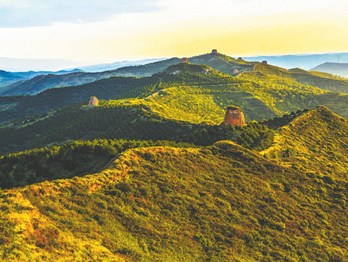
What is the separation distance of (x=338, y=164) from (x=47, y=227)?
2327 inches

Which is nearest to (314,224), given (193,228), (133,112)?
(193,228)

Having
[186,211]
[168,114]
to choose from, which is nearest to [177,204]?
[186,211]

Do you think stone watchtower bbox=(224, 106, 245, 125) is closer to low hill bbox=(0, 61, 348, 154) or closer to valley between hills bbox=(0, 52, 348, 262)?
low hill bbox=(0, 61, 348, 154)

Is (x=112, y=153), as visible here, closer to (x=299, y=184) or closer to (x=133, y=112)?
(x=299, y=184)

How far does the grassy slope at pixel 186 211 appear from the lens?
19.1 m

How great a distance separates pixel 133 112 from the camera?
114 m

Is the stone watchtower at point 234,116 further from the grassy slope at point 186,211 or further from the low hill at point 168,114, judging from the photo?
the grassy slope at point 186,211

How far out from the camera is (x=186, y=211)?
26.2 meters

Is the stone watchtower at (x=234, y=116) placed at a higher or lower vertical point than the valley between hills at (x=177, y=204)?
higher

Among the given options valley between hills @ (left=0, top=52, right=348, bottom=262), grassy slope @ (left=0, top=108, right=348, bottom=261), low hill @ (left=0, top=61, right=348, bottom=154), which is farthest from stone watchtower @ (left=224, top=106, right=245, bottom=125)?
grassy slope @ (left=0, top=108, right=348, bottom=261)

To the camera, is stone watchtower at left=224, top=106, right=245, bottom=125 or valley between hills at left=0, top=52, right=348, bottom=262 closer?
valley between hills at left=0, top=52, right=348, bottom=262

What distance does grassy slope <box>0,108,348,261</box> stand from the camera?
19.1 meters

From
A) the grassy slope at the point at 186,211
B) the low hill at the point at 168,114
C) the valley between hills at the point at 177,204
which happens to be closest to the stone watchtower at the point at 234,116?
the low hill at the point at 168,114

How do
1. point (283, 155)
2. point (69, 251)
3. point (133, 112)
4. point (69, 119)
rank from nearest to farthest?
point (69, 251)
point (283, 155)
point (133, 112)
point (69, 119)
